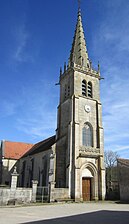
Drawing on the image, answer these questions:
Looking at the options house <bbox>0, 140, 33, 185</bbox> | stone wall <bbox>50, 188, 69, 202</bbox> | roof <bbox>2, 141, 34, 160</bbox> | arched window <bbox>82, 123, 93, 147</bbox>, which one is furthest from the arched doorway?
roof <bbox>2, 141, 34, 160</bbox>

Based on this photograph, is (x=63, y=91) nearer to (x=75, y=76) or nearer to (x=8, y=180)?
(x=75, y=76)

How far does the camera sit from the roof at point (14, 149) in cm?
4046

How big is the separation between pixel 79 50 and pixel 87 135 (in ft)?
42.3

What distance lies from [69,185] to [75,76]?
14.2m

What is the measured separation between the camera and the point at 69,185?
76.8ft

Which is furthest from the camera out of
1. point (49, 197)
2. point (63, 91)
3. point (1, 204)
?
point (63, 91)

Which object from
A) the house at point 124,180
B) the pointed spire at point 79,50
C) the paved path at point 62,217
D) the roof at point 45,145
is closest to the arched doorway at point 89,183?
the house at point 124,180

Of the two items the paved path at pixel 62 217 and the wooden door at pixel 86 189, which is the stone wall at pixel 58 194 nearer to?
the wooden door at pixel 86 189

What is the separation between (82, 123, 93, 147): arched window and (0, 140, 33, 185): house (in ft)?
60.7

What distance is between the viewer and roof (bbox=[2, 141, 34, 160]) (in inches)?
1593

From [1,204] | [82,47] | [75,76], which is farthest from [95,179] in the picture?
[82,47]

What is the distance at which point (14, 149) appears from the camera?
42.4m

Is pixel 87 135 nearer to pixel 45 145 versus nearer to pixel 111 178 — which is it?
pixel 45 145

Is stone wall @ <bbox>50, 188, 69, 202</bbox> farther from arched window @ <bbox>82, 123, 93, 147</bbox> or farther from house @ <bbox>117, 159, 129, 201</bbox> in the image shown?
house @ <bbox>117, 159, 129, 201</bbox>
